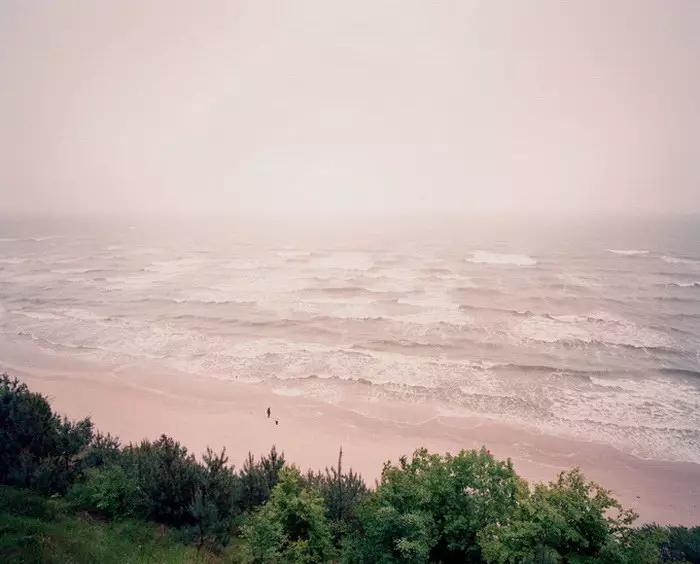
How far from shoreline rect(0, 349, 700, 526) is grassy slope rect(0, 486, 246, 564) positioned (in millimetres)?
9251

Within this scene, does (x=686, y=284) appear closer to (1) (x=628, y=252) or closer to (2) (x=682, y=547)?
(1) (x=628, y=252)

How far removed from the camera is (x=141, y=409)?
2606 cm

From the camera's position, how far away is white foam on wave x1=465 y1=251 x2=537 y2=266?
7544 centimetres

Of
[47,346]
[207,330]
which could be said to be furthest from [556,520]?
[47,346]

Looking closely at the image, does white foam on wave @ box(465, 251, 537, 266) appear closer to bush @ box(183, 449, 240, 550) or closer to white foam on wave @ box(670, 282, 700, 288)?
white foam on wave @ box(670, 282, 700, 288)

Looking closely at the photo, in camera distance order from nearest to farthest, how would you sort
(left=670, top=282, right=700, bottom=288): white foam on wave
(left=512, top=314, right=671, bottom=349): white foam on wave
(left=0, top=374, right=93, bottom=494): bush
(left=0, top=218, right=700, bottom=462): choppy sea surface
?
1. (left=0, top=374, right=93, bottom=494): bush
2. (left=0, top=218, right=700, bottom=462): choppy sea surface
3. (left=512, top=314, right=671, bottom=349): white foam on wave
4. (left=670, top=282, right=700, bottom=288): white foam on wave

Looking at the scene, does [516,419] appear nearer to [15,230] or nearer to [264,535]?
[264,535]

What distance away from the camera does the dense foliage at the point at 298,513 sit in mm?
8805

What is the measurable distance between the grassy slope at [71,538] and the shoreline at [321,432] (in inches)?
364

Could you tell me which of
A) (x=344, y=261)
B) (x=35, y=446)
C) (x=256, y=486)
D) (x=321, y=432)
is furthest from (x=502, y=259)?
(x=35, y=446)

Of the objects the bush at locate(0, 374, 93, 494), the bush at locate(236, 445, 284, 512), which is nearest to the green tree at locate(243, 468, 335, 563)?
the bush at locate(236, 445, 284, 512)

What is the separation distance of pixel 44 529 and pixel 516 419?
23.6 meters

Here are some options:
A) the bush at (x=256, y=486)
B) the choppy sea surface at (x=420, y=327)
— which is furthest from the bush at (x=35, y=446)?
the choppy sea surface at (x=420, y=327)

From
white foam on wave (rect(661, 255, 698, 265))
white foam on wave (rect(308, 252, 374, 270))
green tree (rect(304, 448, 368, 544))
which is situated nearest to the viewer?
green tree (rect(304, 448, 368, 544))
